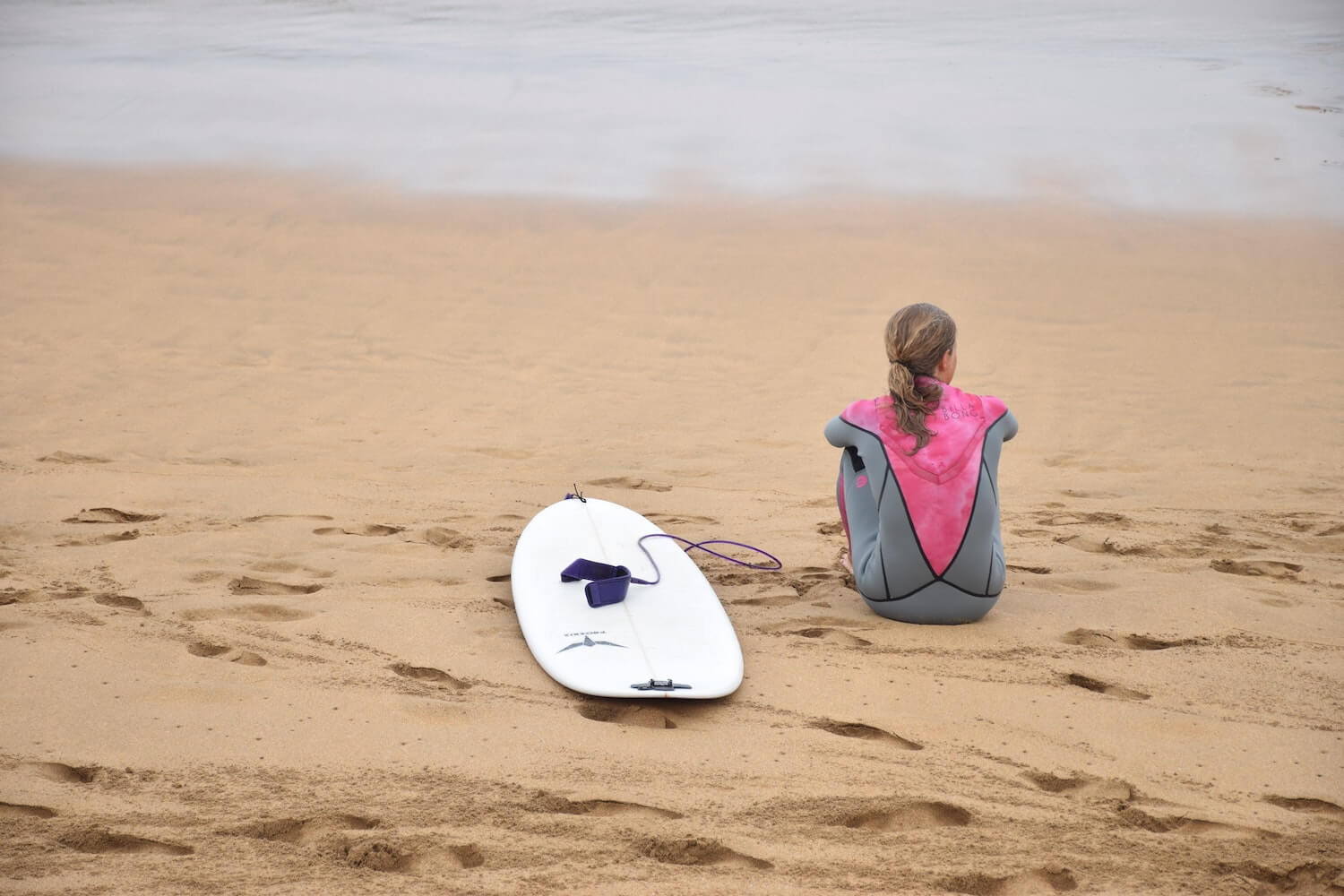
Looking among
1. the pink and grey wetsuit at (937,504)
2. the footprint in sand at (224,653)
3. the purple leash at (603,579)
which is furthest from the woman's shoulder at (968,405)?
the footprint in sand at (224,653)

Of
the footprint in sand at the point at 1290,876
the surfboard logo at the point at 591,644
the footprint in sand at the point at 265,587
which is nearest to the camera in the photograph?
the footprint in sand at the point at 1290,876

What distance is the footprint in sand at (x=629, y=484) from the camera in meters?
4.58

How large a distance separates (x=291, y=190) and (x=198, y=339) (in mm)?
3423

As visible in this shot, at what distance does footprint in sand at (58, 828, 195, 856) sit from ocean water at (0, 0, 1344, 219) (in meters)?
8.25

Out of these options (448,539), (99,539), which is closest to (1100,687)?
(448,539)

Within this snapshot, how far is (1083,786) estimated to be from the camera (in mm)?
2299

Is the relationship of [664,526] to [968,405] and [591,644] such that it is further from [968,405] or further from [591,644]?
[968,405]

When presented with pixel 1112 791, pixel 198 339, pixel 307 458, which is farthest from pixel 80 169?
pixel 1112 791

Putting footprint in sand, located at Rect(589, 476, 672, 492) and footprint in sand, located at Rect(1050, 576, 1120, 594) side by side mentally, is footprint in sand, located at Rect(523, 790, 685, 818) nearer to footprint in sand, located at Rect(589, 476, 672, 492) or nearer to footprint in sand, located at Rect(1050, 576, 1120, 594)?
footprint in sand, located at Rect(1050, 576, 1120, 594)

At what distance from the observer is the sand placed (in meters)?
2.11

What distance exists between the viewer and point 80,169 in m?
10.1

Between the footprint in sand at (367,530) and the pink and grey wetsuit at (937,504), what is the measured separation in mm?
1700

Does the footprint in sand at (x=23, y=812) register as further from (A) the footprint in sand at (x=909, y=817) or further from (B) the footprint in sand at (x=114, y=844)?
(A) the footprint in sand at (x=909, y=817)

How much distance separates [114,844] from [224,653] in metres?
0.77
